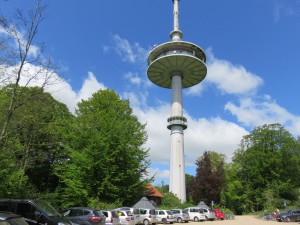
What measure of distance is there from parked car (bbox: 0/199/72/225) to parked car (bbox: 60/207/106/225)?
2.88 meters

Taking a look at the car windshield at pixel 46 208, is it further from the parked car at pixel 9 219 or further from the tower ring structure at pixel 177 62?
the tower ring structure at pixel 177 62

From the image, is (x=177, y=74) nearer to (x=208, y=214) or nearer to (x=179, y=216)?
(x=208, y=214)

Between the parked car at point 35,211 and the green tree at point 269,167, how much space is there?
170 feet

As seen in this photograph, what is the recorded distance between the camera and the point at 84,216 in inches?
641

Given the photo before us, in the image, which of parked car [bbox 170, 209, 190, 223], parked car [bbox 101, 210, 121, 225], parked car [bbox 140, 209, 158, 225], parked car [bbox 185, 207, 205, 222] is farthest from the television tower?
parked car [bbox 101, 210, 121, 225]

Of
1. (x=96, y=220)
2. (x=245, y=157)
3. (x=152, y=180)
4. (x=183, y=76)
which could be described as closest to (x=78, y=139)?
(x=152, y=180)

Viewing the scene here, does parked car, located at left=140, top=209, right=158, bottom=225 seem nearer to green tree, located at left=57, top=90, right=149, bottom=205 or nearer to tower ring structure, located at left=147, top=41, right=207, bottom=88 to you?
green tree, located at left=57, top=90, right=149, bottom=205

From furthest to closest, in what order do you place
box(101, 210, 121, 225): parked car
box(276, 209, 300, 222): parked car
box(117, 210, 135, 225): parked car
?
1. box(276, 209, 300, 222): parked car
2. box(117, 210, 135, 225): parked car
3. box(101, 210, 121, 225): parked car

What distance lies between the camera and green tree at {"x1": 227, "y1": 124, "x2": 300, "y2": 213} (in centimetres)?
6004

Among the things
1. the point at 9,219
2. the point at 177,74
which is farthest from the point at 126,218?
the point at 177,74

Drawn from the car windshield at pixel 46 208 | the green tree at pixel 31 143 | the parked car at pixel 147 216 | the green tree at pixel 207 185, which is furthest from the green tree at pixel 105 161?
the green tree at pixel 207 185

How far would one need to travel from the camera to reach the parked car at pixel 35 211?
12.6 meters

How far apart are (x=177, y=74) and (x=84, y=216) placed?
48677 mm

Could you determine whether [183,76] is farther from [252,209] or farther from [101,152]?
[101,152]
